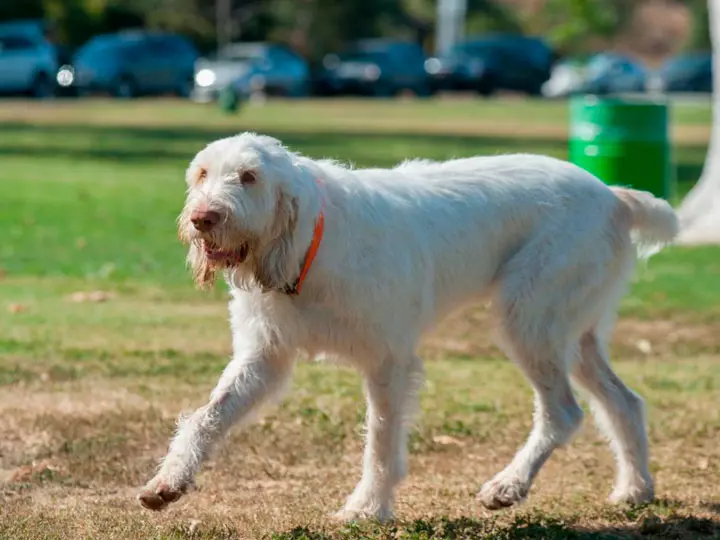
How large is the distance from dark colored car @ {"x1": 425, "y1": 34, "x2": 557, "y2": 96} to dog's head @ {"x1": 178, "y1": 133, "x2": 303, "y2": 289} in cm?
4655

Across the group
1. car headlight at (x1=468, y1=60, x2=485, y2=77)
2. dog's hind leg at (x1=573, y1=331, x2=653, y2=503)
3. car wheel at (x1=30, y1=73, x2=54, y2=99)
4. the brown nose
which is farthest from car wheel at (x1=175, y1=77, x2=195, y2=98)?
the brown nose

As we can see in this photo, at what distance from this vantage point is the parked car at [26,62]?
41219 mm

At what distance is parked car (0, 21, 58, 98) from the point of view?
4122 cm

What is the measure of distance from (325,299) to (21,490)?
178cm

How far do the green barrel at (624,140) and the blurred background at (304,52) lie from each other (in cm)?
1769

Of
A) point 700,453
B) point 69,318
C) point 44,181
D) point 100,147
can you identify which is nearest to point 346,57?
point 100,147

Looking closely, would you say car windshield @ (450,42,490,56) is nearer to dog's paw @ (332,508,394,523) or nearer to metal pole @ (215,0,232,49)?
metal pole @ (215,0,232,49)

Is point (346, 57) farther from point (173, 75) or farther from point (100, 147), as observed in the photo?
point (100, 147)

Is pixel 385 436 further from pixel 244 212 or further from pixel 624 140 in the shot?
pixel 624 140

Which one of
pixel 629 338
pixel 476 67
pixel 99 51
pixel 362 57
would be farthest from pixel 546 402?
pixel 476 67

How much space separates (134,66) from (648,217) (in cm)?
3880

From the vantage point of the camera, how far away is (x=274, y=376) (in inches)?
242

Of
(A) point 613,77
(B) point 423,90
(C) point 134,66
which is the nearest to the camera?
(C) point 134,66

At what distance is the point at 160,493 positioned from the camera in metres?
5.65
